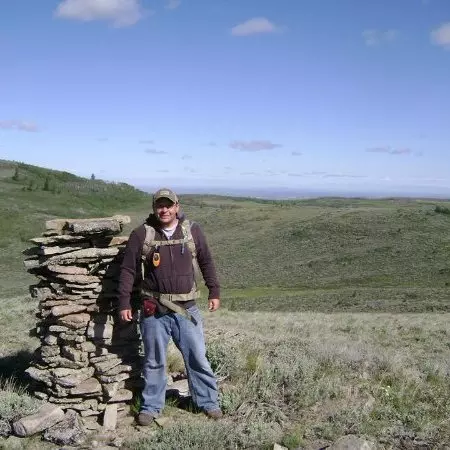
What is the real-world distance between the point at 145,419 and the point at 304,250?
42.7 meters

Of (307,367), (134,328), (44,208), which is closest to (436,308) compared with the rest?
(307,367)

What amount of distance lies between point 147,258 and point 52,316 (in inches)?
67.4

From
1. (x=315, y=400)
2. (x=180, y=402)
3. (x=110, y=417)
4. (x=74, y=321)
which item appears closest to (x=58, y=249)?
(x=74, y=321)

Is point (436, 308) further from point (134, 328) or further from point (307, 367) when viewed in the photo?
point (134, 328)

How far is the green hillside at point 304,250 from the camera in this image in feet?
95.0

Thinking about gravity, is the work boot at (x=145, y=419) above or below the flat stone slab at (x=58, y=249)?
below

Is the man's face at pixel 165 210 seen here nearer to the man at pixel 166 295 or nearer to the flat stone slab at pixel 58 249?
the man at pixel 166 295

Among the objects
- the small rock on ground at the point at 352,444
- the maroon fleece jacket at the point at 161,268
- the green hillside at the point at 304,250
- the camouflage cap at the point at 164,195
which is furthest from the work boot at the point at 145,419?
the green hillside at the point at 304,250

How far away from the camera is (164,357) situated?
650 cm

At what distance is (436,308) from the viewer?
77.8 feet

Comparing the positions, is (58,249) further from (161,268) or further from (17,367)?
(17,367)

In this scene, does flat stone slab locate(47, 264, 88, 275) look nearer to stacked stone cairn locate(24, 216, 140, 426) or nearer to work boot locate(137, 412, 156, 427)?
stacked stone cairn locate(24, 216, 140, 426)

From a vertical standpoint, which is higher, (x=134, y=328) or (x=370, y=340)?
(x=134, y=328)

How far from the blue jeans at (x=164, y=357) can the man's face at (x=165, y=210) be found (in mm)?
1133
